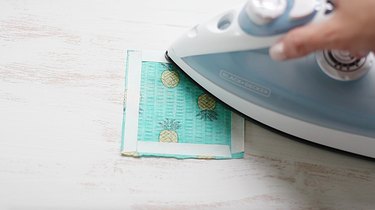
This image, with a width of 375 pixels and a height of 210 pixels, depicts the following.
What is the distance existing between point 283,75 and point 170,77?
0.23 metres

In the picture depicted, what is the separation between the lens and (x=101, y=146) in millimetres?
940

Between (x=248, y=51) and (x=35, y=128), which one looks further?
(x=35, y=128)

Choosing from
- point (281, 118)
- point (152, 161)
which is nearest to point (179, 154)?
point (152, 161)

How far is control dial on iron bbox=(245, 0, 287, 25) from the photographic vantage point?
752 mm

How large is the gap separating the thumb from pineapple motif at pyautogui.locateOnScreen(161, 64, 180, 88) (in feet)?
0.98

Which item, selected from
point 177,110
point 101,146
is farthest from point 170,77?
point 101,146

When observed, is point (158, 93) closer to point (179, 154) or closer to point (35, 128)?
point (179, 154)

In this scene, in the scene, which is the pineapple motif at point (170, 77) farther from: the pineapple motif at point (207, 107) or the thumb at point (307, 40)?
the thumb at point (307, 40)

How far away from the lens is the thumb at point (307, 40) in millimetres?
670

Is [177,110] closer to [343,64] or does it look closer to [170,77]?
[170,77]

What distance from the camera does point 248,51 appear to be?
0.83 meters

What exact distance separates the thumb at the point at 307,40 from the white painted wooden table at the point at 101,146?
A: 0.31 metres

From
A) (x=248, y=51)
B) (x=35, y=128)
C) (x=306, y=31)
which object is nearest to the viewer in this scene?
(x=306, y=31)

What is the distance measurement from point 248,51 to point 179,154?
237 millimetres
